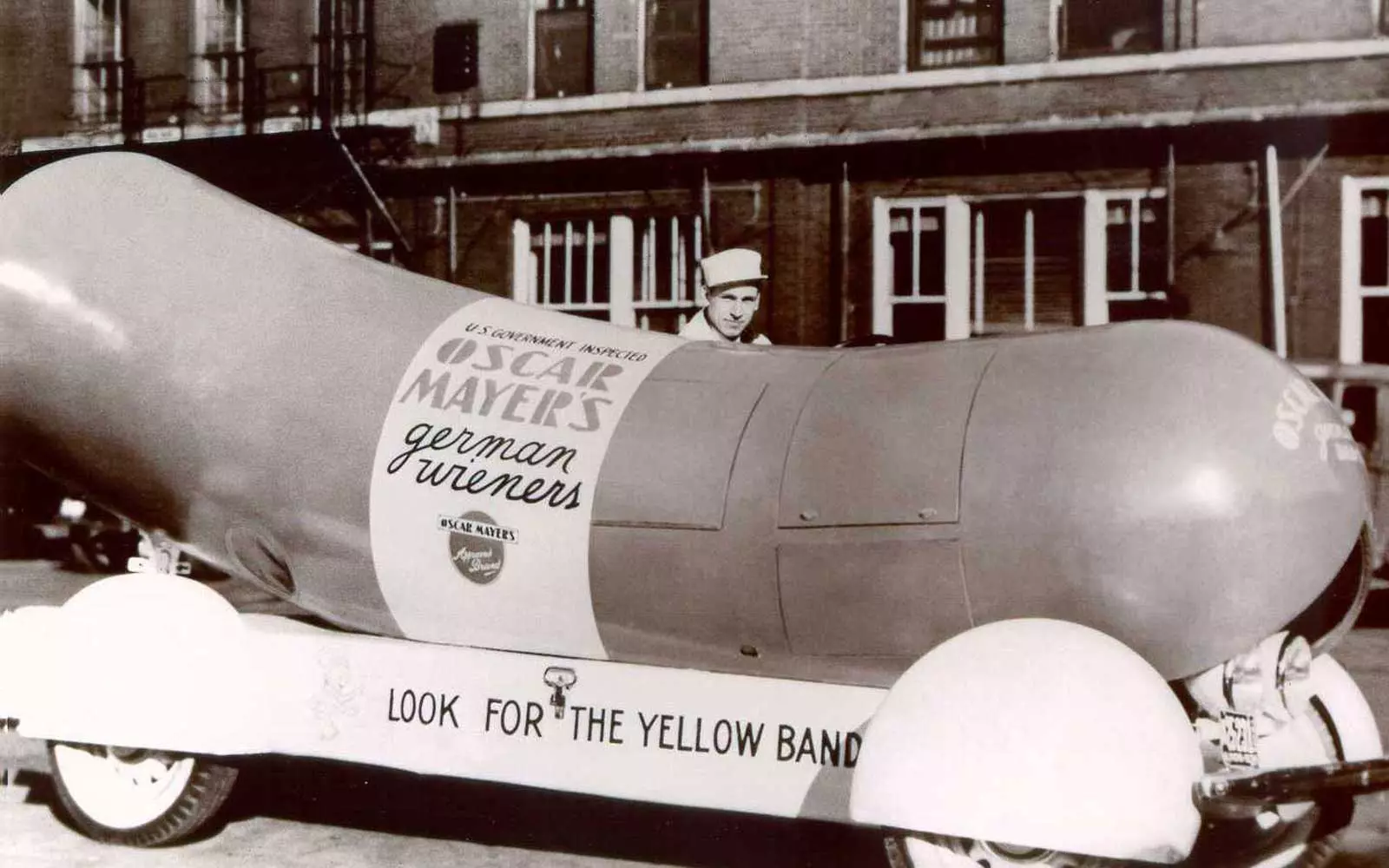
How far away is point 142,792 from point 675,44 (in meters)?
10.8

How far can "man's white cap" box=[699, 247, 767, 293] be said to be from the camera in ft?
20.5

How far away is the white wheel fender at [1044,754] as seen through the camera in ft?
11.3

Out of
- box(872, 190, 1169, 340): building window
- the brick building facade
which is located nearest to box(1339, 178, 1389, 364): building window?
the brick building facade

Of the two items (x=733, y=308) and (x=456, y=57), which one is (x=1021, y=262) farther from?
(x=733, y=308)

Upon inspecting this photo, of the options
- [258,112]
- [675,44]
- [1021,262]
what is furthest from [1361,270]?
[258,112]

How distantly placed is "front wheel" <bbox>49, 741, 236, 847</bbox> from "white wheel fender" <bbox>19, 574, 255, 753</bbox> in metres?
0.22

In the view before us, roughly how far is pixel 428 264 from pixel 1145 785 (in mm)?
14923

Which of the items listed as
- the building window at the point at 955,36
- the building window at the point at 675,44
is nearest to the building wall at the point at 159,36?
the building window at the point at 675,44

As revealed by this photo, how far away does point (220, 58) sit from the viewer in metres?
15.3

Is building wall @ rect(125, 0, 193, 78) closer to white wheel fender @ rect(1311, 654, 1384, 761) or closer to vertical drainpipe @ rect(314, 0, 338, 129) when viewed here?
vertical drainpipe @ rect(314, 0, 338, 129)

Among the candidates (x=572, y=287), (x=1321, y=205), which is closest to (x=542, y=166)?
(x=572, y=287)

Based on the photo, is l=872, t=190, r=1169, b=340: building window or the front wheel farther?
l=872, t=190, r=1169, b=340: building window

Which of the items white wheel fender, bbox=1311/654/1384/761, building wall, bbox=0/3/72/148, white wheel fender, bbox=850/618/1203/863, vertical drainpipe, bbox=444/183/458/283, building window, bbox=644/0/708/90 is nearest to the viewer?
white wheel fender, bbox=850/618/1203/863

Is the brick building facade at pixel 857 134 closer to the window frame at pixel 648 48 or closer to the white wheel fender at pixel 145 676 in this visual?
the window frame at pixel 648 48
